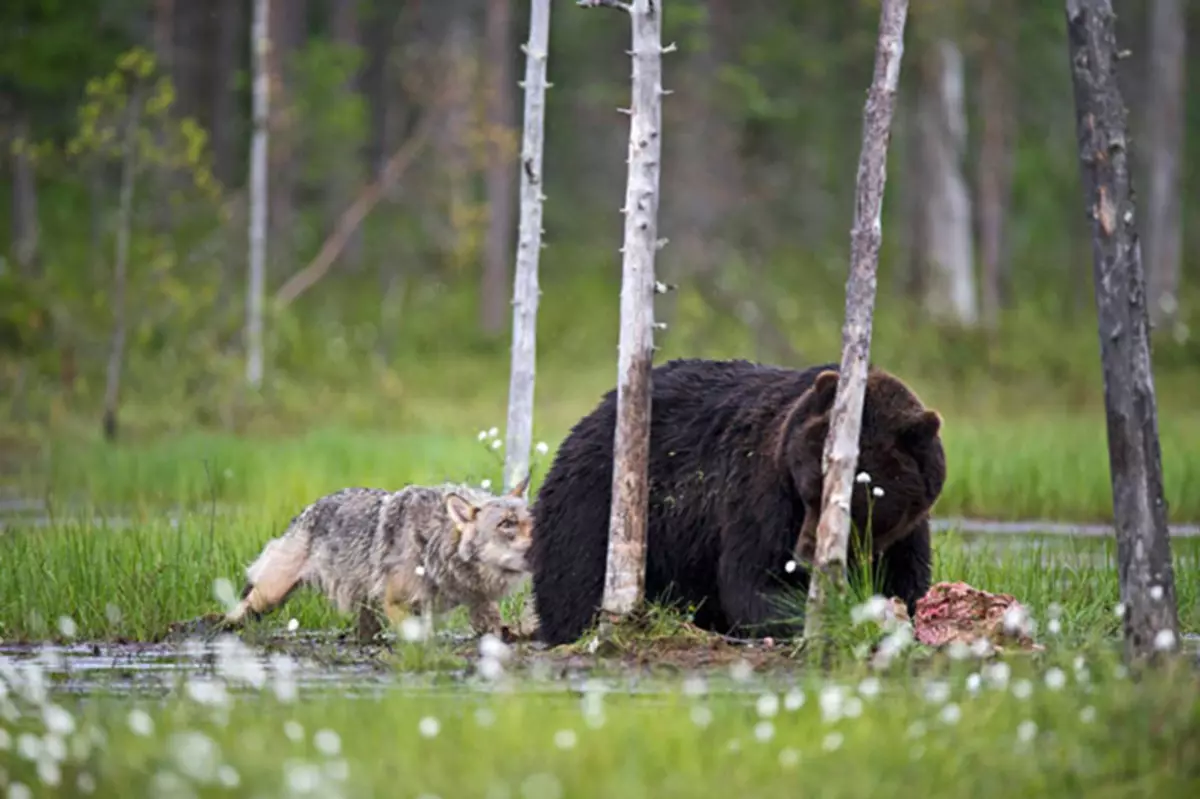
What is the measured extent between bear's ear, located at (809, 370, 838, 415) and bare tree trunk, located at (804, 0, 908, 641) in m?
0.27

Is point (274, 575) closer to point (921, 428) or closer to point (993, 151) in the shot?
point (921, 428)

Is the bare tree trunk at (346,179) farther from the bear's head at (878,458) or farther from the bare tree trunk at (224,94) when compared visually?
the bear's head at (878,458)

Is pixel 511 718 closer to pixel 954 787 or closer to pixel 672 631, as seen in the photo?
pixel 954 787

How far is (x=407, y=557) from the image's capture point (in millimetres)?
10727

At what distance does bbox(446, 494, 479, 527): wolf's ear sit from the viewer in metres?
10.6

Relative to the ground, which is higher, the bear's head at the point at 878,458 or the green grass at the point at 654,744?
the bear's head at the point at 878,458

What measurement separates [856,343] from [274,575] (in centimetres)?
363

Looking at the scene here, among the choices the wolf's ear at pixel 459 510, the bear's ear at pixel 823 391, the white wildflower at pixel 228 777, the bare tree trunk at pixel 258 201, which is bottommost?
the white wildflower at pixel 228 777

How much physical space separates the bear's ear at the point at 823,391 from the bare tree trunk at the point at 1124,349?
1.48 metres

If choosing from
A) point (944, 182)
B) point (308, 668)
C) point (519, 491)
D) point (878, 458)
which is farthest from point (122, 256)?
point (944, 182)

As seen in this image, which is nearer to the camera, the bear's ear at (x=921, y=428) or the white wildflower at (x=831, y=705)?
the white wildflower at (x=831, y=705)

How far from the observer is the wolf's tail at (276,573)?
1083 cm

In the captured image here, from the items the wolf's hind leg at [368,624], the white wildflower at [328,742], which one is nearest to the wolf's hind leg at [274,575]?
the wolf's hind leg at [368,624]

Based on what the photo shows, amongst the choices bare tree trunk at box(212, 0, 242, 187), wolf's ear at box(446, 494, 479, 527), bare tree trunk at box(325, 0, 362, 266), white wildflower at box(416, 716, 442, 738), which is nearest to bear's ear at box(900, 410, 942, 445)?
wolf's ear at box(446, 494, 479, 527)
